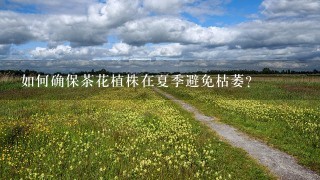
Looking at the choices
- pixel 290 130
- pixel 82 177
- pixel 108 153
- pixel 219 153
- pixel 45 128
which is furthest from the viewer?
pixel 290 130

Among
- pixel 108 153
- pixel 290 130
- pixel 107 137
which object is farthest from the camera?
pixel 290 130

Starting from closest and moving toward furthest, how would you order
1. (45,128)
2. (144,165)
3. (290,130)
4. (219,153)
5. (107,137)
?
(144,165) → (219,153) → (107,137) → (45,128) → (290,130)

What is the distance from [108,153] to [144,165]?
6.32ft

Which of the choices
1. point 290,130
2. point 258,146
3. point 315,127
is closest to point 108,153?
point 258,146

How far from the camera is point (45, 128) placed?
1522 cm

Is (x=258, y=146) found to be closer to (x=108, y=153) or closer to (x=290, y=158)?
(x=290, y=158)

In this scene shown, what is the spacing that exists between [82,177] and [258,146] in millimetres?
8340

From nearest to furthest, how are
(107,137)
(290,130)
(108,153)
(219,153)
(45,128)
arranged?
(108,153) → (219,153) → (107,137) → (45,128) → (290,130)

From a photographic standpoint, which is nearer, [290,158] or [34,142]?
[290,158]

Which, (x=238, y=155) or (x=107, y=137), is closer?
(x=238, y=155)

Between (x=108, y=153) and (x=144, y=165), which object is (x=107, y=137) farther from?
(x=144, y=165)

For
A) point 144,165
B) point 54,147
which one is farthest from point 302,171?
point 54,147

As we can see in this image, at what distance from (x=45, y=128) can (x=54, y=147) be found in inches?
115

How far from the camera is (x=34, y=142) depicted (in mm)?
13344
